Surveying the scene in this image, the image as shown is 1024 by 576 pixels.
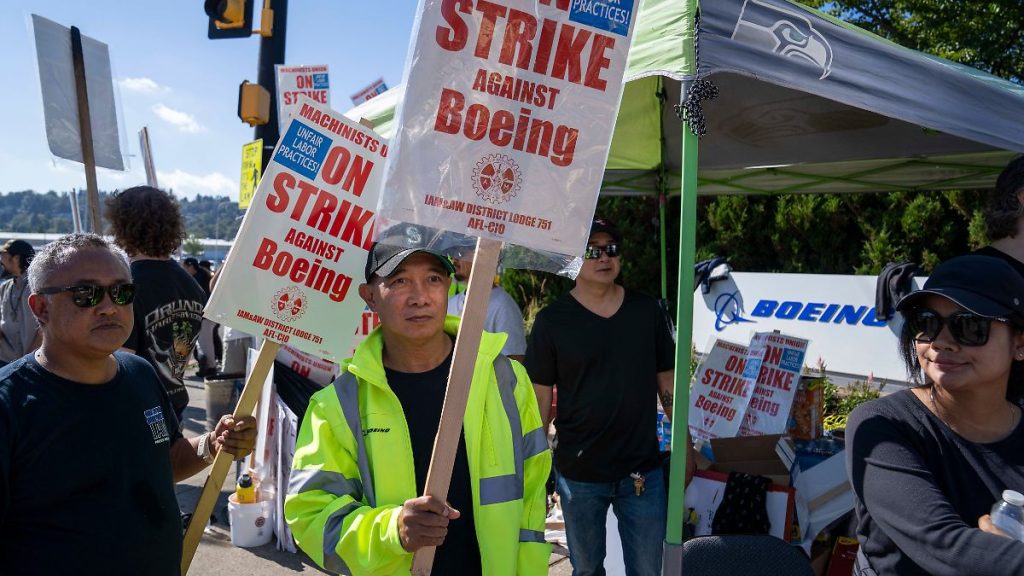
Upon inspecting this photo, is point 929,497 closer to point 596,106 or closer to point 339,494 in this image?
point 596,106

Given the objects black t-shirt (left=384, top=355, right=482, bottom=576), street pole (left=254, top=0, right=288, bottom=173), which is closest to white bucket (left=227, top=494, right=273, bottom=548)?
black t-shirt (left=384, top=355, right=482, bottom=576)

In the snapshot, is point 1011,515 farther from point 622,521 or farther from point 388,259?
point 622,521

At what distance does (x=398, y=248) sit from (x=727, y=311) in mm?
7601

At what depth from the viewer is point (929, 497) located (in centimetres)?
164

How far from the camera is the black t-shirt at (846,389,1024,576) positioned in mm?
1583

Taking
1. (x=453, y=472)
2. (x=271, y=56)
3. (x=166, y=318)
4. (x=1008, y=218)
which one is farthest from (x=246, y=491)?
(x=271, y=56)

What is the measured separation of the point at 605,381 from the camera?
3281mm

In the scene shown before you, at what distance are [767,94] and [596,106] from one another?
2749 millimetres

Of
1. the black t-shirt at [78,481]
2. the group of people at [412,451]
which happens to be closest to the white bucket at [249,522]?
the black t-shirt at [78,481]

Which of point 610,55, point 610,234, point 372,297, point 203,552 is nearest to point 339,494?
point 372,297

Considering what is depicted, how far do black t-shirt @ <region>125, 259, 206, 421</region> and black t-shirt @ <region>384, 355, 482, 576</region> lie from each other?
1.98m

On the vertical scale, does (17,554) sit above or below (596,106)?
below

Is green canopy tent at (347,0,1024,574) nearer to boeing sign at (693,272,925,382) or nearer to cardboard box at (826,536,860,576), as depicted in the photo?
cardboard box at (826,536,860,576)

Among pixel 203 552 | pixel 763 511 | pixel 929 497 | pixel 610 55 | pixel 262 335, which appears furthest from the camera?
pixel 203 552
